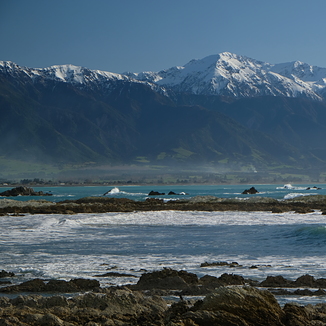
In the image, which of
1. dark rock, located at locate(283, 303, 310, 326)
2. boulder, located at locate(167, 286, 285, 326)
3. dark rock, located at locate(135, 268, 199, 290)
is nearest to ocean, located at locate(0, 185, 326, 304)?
Answer: dark rock, located at locate(135, 268, 199, 290)

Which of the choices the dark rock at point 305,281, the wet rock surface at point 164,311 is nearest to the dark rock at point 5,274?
the wet rock surface at point 164,311

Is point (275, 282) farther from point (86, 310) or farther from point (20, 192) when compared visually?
point (20, 192)

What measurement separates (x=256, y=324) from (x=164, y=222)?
35669 millimetres

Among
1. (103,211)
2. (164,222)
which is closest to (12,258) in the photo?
(164,222)

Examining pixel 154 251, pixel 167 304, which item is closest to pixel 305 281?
pixel 167 304

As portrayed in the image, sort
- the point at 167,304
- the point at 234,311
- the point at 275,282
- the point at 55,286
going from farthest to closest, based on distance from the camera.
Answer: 1. the point at 275,282
2. the point at 55,286
3. the point at 167,304
4. the point at 234,311

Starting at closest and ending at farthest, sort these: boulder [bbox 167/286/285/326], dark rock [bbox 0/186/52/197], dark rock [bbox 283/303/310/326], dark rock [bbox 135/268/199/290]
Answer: boulder [bbox 167/286/285/326]
dark rock [bbox 283/303/310/326]
dark rock [bbox 135/268/199/290]
dark rock [bbox 0/186/52/197]

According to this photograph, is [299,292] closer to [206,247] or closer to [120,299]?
[120,299]

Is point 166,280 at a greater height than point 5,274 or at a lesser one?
greater

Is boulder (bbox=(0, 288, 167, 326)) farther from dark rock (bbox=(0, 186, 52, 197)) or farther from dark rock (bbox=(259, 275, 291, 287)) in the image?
dark rock (bbox=(0, 186, 52, 197))

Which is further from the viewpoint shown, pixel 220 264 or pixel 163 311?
pixel 220 264

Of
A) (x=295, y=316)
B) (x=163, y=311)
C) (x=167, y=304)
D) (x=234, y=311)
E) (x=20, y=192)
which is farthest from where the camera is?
(x=20, y=192)

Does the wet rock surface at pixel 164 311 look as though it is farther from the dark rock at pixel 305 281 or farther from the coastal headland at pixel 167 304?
the dark rock at pixel 305 281

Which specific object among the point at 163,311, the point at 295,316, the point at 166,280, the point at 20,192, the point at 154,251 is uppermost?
the point at 295,316
